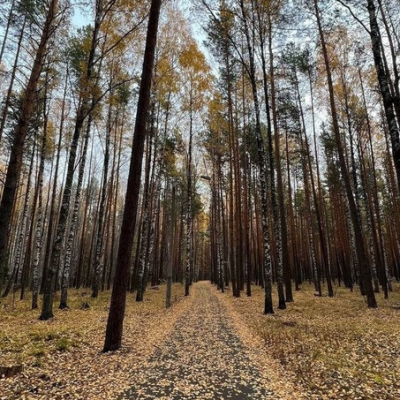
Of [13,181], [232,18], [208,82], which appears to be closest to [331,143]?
[208,82]

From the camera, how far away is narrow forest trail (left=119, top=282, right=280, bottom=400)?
3.76m

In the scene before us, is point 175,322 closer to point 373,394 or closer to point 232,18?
point 373,394

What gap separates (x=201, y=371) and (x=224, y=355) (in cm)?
101

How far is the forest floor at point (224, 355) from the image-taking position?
377 cm

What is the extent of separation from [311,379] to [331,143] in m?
17.9

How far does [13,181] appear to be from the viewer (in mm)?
5629

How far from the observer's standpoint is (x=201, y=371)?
4.61m

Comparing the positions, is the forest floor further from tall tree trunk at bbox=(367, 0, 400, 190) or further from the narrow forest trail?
tall tree trunk at bbox=(367, 0, 400, 190)

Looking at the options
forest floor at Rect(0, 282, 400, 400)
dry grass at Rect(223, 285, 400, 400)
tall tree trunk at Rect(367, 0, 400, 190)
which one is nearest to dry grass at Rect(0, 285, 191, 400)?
forest floor at Rect(0, 282, 400, 400)

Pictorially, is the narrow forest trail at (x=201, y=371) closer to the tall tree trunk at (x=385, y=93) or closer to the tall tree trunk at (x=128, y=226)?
the tall tree trunk at (x=128, y=226)

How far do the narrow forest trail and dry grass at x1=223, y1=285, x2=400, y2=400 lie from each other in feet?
2.31

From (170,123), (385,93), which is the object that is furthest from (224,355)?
(170,123)

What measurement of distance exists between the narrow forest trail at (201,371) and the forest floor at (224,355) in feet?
0.08

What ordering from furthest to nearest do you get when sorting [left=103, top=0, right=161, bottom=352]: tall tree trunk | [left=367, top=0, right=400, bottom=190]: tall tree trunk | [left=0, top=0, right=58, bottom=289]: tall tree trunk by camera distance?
[left=367, top=0, right=400, bottom=190]: tall tree trunk → [left=103, top=0, right=161, bottom=352]: tall tree trunk → [left=0, top=0, right=58, bottom=289]: tall tree trunk
